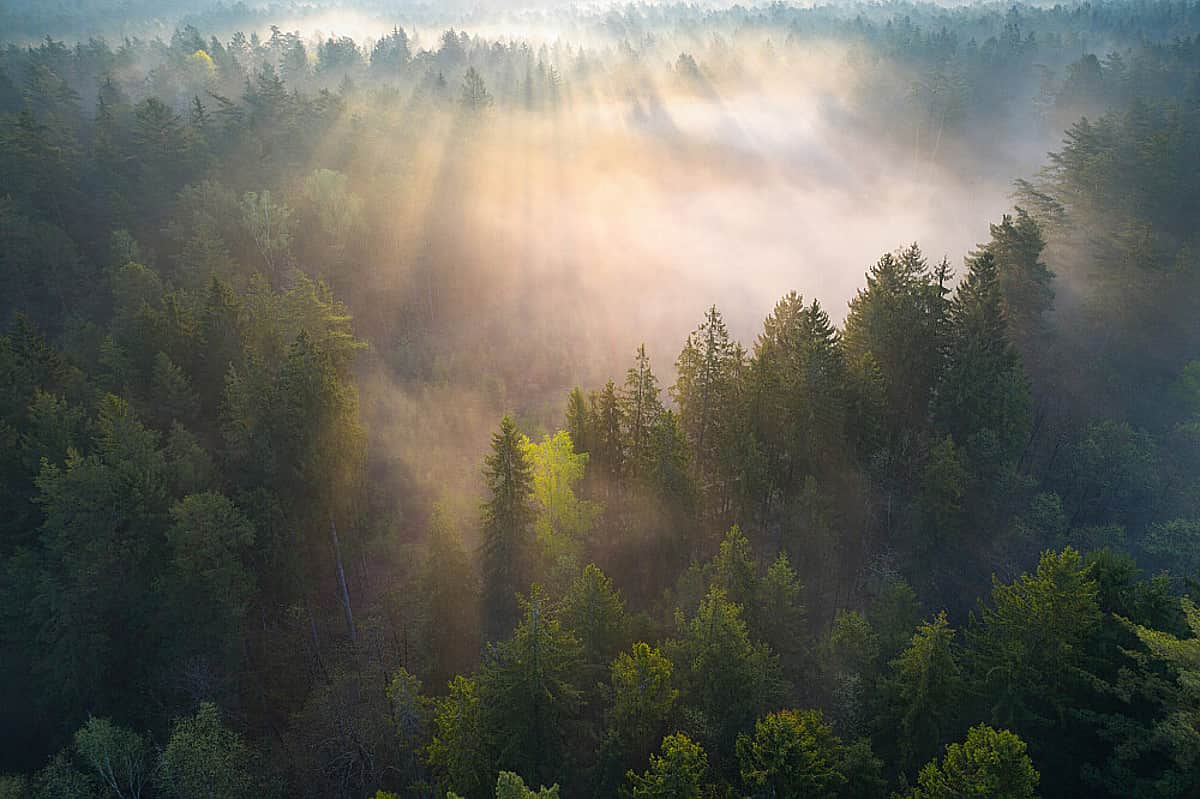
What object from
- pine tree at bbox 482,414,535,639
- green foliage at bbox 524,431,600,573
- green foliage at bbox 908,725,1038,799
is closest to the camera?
green foliage at bbox 908,725,1038,799

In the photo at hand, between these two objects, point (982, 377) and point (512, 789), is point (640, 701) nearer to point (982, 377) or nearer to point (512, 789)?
point (512, 789)

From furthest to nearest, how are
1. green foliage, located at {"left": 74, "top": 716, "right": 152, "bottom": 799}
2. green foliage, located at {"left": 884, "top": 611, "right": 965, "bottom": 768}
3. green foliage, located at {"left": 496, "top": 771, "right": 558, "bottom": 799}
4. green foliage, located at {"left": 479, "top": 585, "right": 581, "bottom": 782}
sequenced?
1. green foliage, located at {"left": 74, "top": 716, "right": 152, "bottom": 799}
2. green foliage, located at {"left": 479, "top": 585, "right": 581, "bottom": 782}
3. green foliage, located at {"left": 884, "top": 611, "right": 965, "bottom": 768}
4. green foliage, located at {"left": 496, "top": 771, "right": 558, "bottom": 799}

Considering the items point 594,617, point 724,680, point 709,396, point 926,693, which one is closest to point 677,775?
point 724,680

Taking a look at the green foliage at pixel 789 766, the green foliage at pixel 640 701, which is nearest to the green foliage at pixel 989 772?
the green foliage at pixel 789 766

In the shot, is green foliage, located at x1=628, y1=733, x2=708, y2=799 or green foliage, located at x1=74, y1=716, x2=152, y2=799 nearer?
green foliage, located at x1=628, y1=733, x2=708, y2=799

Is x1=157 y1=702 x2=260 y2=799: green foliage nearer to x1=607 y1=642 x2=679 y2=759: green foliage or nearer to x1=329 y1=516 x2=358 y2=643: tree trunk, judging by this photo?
x1=329 y1=516 x2=358 y2=643: tree trunk

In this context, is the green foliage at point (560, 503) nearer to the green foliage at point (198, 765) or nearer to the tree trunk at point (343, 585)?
the tree trunk at point (343, 585)

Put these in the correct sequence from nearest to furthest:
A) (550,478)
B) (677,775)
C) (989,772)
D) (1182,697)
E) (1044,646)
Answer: (989,772) → (677,775) → (1182,697) → (1044,646) → (550,478)

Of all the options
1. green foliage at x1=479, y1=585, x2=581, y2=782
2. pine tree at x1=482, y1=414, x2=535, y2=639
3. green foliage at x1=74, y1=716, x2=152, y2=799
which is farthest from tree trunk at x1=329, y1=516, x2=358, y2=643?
green foliage at x1=479, y1=585, x2=581, y2=782

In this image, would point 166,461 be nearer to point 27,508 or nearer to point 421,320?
point 27,508
